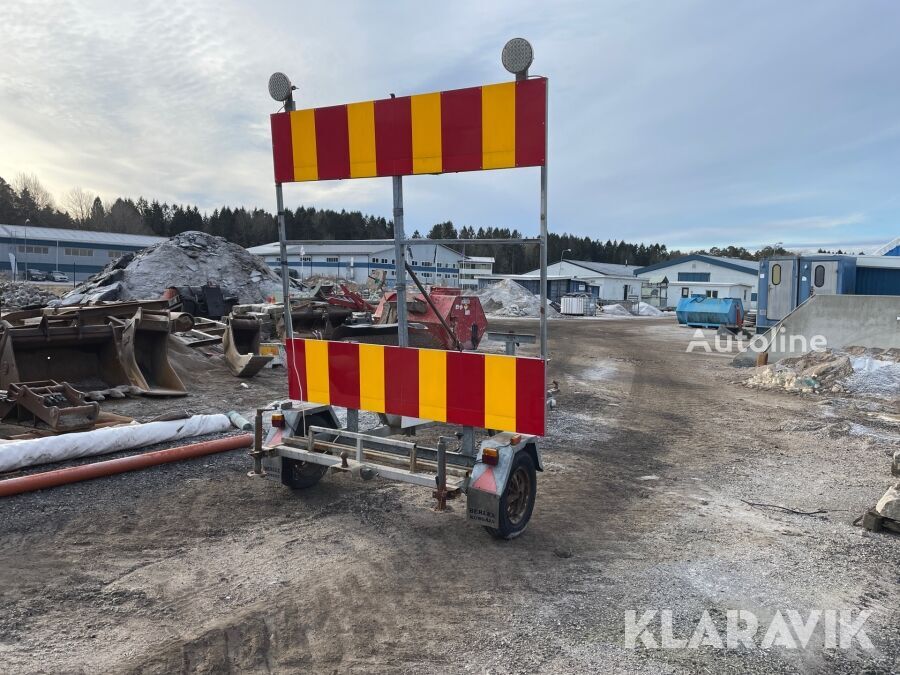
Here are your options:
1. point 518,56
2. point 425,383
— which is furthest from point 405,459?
point 518,56

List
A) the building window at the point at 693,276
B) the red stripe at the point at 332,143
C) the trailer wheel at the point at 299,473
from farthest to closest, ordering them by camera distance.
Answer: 1. the building window at the point at 693,276
2. the trailer wheel at the point at 299,473
3. the red stripe at the point at 332,143

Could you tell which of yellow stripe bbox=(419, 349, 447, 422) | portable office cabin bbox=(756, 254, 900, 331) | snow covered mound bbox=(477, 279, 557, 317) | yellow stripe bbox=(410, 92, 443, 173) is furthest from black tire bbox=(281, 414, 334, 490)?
snow covered mound bbox=(477, 279, 557, 317)

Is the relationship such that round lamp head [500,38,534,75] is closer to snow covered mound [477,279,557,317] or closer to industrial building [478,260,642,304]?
snow covered mound [477,279,557,317]

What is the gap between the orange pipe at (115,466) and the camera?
17.0 ft

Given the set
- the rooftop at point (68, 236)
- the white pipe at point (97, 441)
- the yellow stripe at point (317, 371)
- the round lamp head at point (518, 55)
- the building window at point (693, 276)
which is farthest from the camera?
the building window at point (693, 276)

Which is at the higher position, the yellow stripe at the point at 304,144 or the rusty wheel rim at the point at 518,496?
the yellow stripe at the point at 304,144

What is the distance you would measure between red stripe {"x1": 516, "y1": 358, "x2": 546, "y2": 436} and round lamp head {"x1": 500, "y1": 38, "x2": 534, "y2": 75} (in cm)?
190

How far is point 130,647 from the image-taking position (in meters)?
3.11

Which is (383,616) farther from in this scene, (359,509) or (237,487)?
(237,487)

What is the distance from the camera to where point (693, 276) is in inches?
2835

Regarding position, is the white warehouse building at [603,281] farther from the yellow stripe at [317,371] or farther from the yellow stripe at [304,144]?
the yellow stripe at [304,144]

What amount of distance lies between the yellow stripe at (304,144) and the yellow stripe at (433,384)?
171 centimetres

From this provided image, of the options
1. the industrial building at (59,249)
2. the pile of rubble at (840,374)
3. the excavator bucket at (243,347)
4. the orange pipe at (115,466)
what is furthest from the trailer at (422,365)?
the industrial building at (59,249)

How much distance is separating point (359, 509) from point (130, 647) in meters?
2.21
